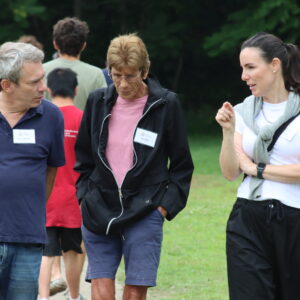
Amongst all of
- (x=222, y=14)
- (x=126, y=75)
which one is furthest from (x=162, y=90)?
(x=222, y=14)

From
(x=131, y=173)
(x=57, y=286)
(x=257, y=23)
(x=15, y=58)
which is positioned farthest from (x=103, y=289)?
(x=257, y=23)

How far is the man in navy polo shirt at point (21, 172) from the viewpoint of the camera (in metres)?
4.83

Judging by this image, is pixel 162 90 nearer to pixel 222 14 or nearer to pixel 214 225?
pixel 214 225

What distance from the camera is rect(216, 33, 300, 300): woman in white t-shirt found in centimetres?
502

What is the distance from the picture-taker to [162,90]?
5590mm

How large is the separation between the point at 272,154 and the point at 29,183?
4.21ft

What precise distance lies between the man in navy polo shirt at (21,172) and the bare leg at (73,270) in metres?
2.28

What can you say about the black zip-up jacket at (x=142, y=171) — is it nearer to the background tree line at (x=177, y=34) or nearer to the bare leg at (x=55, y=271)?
the bare leg at (x=55, y=271)

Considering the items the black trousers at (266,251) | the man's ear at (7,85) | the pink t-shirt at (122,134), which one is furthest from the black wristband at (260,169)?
the man's ear at (7,85)

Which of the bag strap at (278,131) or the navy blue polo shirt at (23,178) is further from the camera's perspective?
the bag strap at (278,131)

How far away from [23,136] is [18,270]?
0.68m

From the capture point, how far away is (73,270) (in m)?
7.23

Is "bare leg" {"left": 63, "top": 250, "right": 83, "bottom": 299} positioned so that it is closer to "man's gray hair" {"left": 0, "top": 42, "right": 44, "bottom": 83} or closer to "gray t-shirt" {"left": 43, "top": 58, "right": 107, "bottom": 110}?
"gray t-shirt" {"left": 43, "top": 58, "right": 107, "bottom": 110}

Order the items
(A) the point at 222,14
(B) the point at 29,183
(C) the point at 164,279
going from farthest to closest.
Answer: (A) the point at 222,14
(C) the point at 164,279
(B) the point at 29,183
